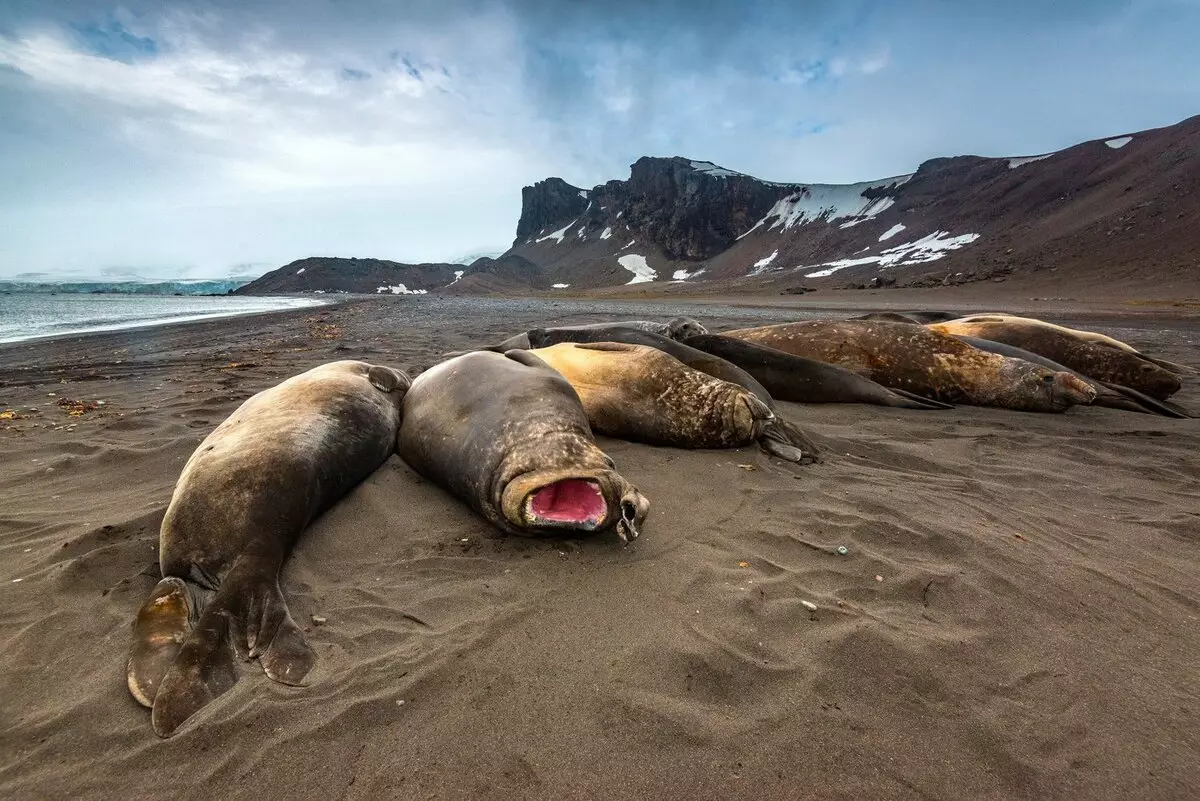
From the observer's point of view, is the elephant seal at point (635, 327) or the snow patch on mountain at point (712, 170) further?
the snow patch on mountain at point (712, 170)

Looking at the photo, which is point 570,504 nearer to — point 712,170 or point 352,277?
point 712,170

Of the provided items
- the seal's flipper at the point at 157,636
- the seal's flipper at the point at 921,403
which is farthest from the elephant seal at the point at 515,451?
the seal's flipper at the point at 921,403

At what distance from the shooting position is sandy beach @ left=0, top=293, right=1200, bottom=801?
5.88 ft

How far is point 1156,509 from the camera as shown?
3.59 metres

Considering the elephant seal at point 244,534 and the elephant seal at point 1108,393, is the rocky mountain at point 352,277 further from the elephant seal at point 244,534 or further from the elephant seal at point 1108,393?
the elephant seal at point 244,534

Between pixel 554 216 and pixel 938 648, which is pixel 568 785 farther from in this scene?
pixel 554 216

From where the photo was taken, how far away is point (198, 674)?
221 centimetres

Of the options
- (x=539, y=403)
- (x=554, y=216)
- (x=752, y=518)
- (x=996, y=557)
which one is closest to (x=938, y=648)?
(x=996, y=557)

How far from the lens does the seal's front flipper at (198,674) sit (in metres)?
2.03

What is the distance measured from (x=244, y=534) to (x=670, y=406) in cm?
325

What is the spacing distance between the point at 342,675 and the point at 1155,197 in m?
48.6

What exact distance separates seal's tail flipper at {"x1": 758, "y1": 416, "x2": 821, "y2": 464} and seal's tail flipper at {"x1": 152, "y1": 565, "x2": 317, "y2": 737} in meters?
3.49

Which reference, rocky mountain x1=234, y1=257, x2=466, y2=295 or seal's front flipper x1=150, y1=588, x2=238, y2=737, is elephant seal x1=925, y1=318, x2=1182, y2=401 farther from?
rocky mountain x1=234, y1=257, x2=466, y2=295

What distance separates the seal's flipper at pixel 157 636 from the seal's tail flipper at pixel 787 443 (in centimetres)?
385
